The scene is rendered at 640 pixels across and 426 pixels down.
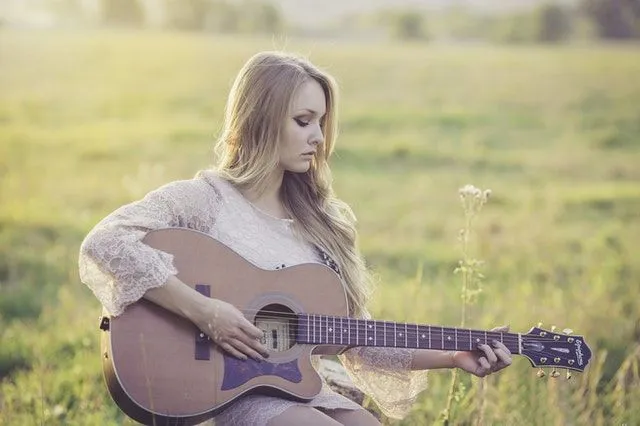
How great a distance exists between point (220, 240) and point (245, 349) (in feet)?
1.45

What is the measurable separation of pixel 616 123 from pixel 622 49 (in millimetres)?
1298

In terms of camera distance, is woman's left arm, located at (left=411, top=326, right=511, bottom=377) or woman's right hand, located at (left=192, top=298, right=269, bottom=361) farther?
woman's left arm, located at (left=411, top=326, right=511, bottom=377)

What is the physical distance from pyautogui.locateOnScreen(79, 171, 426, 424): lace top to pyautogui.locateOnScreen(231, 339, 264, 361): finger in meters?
0.13

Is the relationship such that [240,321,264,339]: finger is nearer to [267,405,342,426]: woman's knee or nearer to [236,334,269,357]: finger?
[236,334,269,357]: finger

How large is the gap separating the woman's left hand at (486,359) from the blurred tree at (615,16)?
423 inches

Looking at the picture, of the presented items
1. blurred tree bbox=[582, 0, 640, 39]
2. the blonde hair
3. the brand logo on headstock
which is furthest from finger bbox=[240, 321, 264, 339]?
blurred tree bbox=[582, 0, 640, 39]

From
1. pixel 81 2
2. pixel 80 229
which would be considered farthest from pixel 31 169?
pixel 81 2

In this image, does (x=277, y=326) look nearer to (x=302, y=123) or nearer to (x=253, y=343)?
(x=253, y=343)

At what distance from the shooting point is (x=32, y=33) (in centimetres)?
1227

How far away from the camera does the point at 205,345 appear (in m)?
3.65

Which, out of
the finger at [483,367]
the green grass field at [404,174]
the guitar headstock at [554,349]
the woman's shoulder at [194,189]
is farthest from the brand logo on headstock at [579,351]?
the woman's shoulder at [194,189]

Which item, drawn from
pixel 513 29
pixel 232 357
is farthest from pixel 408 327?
pixel 513 29

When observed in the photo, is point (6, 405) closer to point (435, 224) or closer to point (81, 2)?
point (435, 224)

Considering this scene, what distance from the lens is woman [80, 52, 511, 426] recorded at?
3.61m
